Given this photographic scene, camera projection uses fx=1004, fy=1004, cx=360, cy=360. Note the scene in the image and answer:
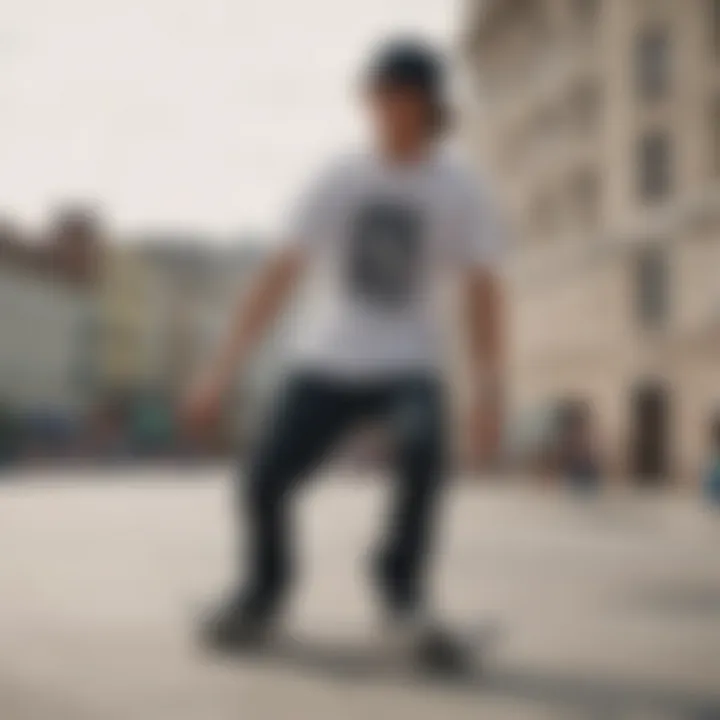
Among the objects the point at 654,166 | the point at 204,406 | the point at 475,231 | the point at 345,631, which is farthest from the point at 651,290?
the point at 204,406

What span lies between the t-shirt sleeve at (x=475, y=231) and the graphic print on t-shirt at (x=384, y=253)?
0.34ft

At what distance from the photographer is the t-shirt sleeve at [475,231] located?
2396mm

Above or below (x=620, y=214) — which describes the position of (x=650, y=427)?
below

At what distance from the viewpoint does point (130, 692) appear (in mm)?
1941

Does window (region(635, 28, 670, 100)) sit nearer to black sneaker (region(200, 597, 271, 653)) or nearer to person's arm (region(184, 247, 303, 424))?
person's arm (region(184, 247, 303, 424))

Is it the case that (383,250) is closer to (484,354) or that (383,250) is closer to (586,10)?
(484,354)

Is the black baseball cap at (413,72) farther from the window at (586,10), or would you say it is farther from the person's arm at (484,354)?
the window at (586,10)

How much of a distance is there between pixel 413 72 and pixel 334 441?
0.89 meters

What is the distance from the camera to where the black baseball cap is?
2359 millimetres

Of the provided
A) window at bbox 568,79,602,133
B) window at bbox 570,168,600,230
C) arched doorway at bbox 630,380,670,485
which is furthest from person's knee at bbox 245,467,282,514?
window at bbox 568,79,602,133

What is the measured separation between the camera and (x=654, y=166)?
15180 millimetres

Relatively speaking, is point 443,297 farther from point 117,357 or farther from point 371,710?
point 117,357

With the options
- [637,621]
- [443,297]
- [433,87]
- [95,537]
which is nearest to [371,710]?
[637,621]

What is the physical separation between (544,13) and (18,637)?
16501 millimetres
